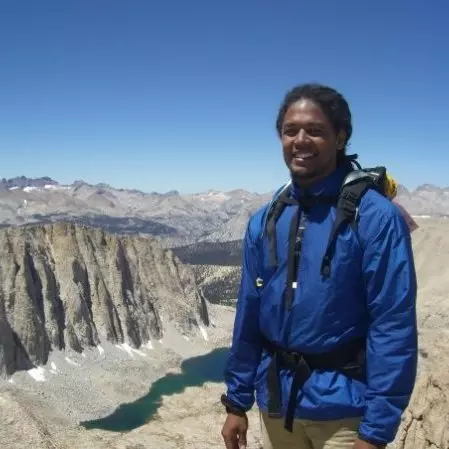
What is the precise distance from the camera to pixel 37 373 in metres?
48.1

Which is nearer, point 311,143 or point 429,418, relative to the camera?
point 311,143

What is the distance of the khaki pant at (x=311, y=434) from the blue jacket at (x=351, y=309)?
0.10 m

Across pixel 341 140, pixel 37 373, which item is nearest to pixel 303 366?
pixel 341 140

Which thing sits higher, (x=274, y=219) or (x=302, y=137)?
(x=302, y=137)

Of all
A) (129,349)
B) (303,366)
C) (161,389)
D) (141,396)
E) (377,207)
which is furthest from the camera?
(129,349)

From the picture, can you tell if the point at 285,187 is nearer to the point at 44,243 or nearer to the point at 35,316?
the point at 35,316

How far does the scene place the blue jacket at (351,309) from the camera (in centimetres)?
405

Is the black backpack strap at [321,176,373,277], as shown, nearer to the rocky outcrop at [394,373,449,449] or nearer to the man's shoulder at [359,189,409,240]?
the man's shoulder at [359,189,409,240]

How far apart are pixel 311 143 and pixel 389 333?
5.82 feet

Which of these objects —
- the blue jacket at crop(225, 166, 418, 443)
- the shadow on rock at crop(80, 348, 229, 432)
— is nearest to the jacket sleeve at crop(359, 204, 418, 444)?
the blue jacket at crop(225, 166, 418, 443)

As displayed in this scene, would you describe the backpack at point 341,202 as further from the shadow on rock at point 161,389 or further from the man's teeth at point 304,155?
the shadow on rock at point 161,389

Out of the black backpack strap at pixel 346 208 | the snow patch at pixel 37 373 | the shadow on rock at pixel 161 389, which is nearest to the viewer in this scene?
the black backpack strap at pixel 346 208

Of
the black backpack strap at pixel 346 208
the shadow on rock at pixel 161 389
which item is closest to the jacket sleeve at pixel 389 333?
the black backpack strap at pixel 346 208

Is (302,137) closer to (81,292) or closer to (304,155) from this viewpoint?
(304,155)
